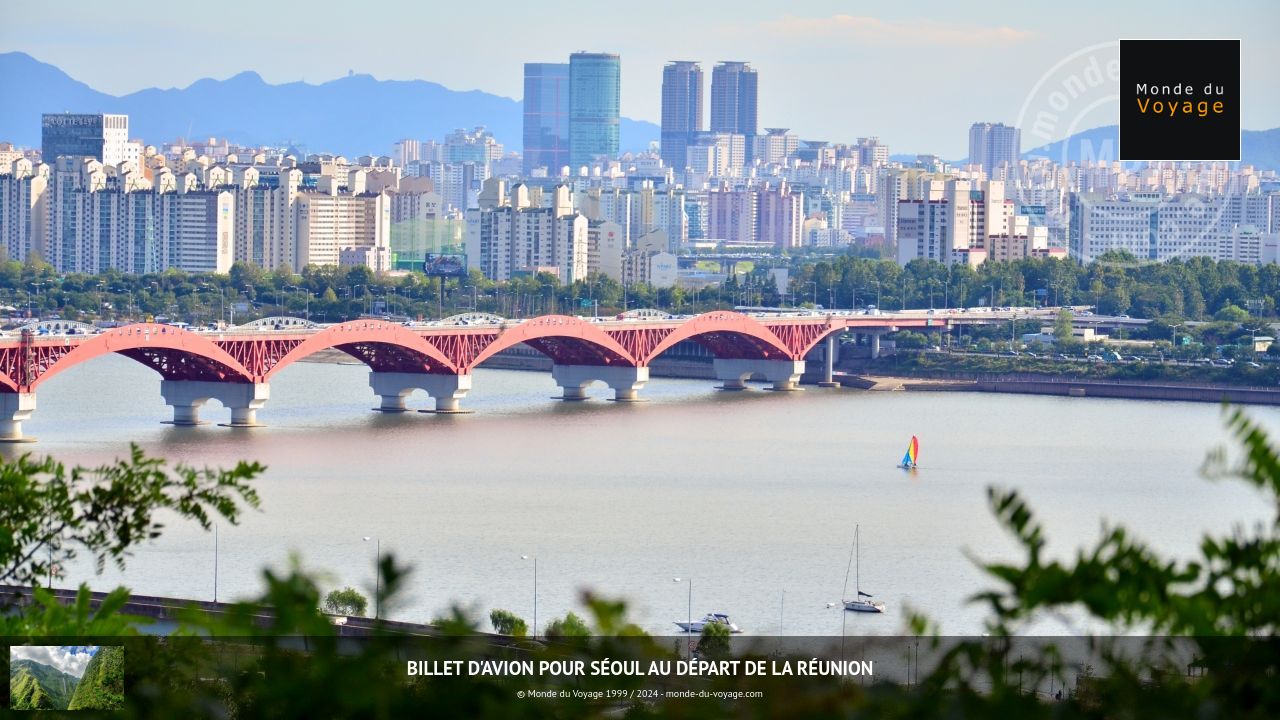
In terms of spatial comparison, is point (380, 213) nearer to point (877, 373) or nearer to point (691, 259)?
point (691, 259)

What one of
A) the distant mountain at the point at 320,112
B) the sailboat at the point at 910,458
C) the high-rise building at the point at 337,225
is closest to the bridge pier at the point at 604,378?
the sailboat at the point at 910,458

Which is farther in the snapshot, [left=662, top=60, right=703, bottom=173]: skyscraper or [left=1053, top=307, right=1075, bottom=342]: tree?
[left=662, top=60, right=703, bottom=173]: skyscraper

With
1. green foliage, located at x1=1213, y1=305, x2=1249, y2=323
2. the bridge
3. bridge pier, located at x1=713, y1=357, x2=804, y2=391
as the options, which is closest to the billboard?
the bridge

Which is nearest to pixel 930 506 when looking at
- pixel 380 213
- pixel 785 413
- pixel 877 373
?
pixel 785 413

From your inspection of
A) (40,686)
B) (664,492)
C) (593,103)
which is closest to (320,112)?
(593,103)

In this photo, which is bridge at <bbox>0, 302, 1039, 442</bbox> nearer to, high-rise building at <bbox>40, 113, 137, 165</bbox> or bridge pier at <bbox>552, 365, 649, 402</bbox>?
bridge pier at <bbox>552, 365, 649, 402</bbox>

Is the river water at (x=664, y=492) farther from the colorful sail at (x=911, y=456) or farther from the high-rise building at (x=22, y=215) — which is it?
the high-rise building at (x=22, y=215)

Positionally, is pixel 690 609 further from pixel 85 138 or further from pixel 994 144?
pixel 994 144
